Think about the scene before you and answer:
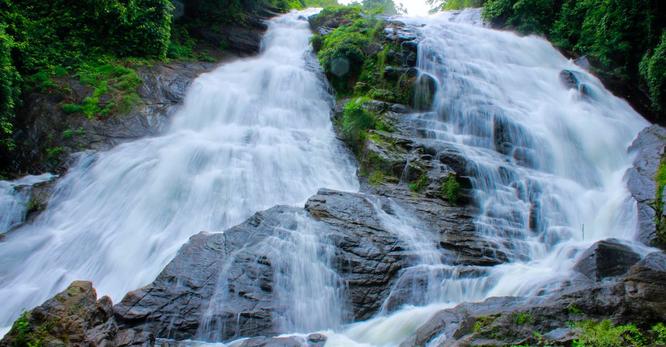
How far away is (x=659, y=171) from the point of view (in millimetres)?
9734

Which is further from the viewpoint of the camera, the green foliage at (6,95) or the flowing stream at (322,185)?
the green foliage at (6,95)

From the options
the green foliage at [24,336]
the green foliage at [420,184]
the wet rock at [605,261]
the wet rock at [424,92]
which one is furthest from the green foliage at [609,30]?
the green foliage at [24,336]

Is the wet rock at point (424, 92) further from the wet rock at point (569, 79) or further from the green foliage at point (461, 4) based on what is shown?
the green foliage at point (461, 4)

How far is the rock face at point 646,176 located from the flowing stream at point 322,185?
0.26m

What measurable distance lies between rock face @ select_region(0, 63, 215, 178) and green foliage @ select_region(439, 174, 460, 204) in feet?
27.0

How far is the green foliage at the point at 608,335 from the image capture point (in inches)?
169

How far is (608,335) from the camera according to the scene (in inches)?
172

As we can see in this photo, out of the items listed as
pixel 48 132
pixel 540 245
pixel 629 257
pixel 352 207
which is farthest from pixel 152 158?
pixel 629 257

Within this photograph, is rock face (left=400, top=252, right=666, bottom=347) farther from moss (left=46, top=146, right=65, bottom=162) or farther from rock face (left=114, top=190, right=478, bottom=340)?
moss (left=46, top=146, right=65, bottom=162)

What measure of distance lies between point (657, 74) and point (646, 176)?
248 inches

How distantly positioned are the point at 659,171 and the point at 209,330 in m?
9.79

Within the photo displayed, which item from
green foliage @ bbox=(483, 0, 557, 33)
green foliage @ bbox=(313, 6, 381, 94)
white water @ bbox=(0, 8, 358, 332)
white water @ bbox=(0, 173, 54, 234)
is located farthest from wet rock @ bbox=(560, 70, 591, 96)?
white water @ bbox=(0, 173, 54, 234)

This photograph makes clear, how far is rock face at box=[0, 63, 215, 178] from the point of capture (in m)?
11.2

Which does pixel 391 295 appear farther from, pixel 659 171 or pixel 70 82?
pixel 70 82
